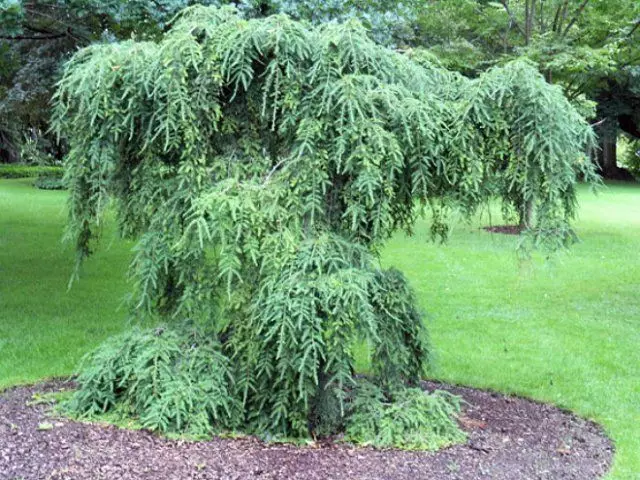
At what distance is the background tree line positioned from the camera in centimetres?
886

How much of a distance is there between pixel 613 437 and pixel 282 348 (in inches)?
104

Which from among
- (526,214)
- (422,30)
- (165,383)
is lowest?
(165,383)

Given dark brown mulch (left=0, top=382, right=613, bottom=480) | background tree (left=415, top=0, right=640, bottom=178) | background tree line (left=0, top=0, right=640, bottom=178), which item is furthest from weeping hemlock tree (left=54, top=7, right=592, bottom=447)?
background tree (left=415, top=0, right=640, bottom=178)

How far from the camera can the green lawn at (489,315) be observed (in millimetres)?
6836

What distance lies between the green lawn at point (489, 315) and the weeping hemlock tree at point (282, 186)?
94 centimetres

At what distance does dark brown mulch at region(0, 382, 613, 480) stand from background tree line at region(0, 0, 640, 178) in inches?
124

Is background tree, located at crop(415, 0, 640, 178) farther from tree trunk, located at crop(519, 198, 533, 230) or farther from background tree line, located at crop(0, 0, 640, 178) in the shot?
tree trunk, located at crop(519, 198, 533, 230)

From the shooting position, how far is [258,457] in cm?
474

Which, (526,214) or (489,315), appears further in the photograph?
(489,315)

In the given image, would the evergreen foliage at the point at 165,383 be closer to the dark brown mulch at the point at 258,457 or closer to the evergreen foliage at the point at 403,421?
the dark brown mulch at the point at 258,457

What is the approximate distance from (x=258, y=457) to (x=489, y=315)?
5.75 meters

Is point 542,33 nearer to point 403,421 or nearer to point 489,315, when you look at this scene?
point 489,315

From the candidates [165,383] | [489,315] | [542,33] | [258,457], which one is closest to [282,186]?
[165,383]

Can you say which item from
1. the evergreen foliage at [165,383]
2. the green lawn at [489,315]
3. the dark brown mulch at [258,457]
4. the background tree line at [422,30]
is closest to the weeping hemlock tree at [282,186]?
the evergreen foliage at [165,383]
